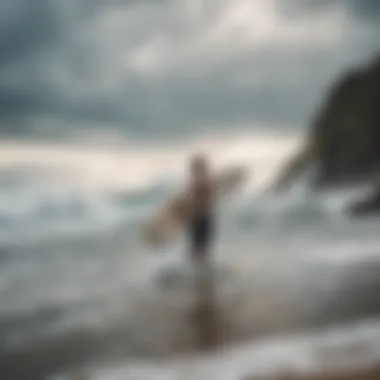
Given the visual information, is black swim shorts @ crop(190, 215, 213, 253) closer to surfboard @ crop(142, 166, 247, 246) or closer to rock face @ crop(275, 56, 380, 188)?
surfboard @ crop(142, 166, 247, 246)

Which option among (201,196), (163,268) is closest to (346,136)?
(201,196)

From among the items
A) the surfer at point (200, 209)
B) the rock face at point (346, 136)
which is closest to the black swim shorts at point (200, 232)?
the surfer at point (200, 209)

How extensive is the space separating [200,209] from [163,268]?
15 centimetres

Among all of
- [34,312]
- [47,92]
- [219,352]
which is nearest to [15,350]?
[34,312]

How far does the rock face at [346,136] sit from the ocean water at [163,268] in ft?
0.12

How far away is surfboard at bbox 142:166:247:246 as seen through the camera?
1.45 metres

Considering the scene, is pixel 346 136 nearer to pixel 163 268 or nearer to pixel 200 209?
pixel 200 209

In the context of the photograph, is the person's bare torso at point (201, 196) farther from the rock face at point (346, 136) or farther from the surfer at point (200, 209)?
the rock face at point (346, 136)

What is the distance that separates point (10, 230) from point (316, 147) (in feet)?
2.30

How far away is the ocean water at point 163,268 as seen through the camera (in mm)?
1397

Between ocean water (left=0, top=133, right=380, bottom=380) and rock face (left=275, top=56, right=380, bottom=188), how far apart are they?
0.04 metres

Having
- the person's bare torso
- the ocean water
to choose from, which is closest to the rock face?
the ocean water

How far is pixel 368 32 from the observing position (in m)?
1.58

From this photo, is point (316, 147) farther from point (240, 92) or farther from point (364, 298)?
point (364, 298)
